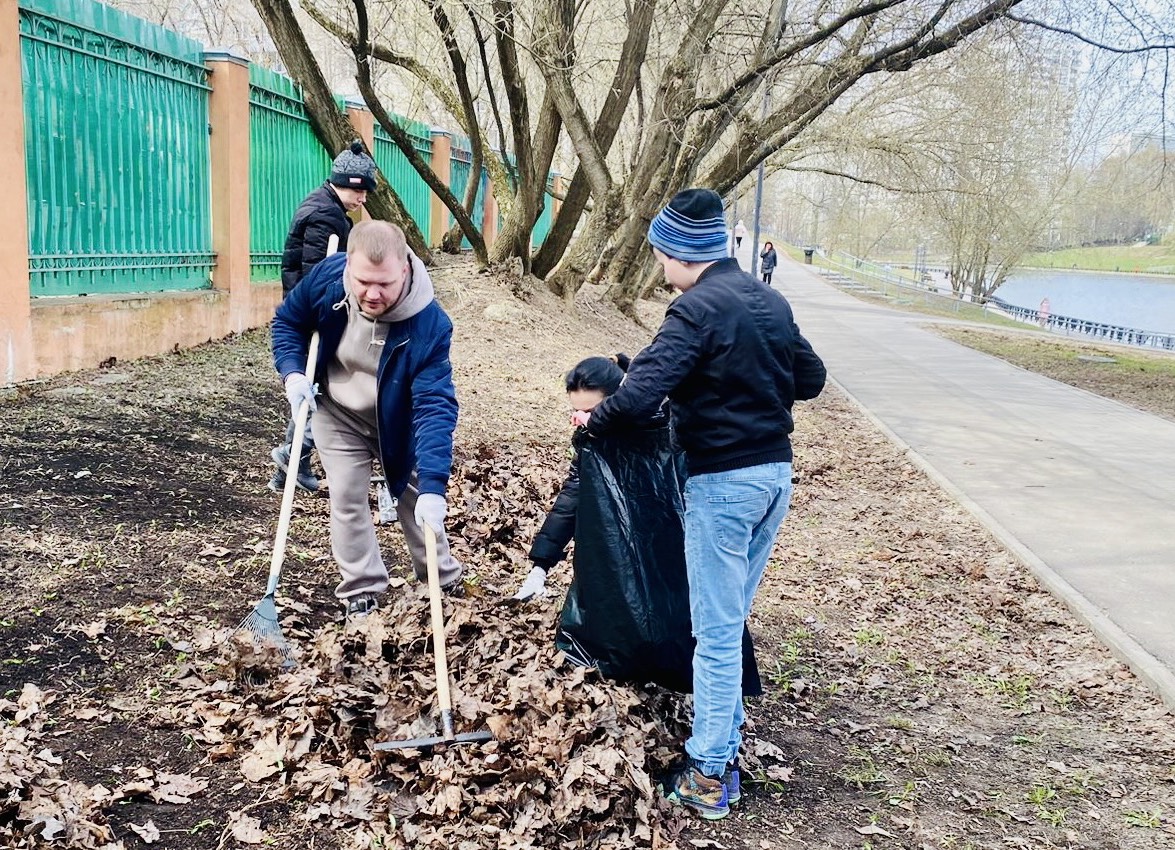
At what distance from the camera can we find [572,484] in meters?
4.27

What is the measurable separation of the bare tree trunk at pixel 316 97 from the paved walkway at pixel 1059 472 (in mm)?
5747

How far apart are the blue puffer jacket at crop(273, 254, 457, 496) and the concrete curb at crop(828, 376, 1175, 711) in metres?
3.55

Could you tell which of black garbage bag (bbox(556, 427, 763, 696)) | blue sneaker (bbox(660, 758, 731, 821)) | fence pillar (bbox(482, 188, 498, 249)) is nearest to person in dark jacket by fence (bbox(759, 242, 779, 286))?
fence pillar (bbox(482, 188, 498, 249))

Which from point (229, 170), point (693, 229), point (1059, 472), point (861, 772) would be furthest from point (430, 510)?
point (1059, 472)

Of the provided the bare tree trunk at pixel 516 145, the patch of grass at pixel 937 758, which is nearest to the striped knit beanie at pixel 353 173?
the patch of grass at pixel 937 758

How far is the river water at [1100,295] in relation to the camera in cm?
5394

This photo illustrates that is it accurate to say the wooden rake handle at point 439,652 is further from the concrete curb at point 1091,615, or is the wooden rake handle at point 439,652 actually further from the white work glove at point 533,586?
the concrete curb at point 1091,615

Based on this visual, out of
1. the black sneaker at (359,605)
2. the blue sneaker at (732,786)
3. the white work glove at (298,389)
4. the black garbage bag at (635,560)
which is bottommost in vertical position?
the blue sneaker at (732,786)

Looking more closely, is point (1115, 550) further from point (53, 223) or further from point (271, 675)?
point (53, 223)

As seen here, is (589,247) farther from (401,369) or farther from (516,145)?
(401,369)

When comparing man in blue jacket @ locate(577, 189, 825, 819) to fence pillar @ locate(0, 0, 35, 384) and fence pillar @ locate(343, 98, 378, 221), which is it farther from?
fence pillar @ locate(343, 98, 378, 221)

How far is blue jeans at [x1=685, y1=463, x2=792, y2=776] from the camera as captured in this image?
341 cm

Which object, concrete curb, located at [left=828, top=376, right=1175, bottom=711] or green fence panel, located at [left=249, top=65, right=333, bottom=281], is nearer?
concrete curb, located at [left=828, top=376, right=1175, bottom=711]

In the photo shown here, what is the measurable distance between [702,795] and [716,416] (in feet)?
4.24
